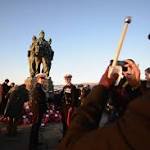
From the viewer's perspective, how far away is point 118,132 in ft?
4.71

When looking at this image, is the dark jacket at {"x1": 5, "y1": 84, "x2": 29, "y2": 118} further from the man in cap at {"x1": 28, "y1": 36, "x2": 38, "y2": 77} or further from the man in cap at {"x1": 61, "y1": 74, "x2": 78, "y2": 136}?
the man in cap at {"x1": 28, "y1": 36, "x2": 38, "y2": 77}

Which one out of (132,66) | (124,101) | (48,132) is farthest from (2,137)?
(132,66)

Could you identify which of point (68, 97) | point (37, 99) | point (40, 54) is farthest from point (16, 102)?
point (40, 54)

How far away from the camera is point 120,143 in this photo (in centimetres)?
142

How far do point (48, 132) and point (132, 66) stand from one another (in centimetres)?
1202

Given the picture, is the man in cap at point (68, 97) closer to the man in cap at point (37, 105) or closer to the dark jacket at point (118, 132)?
the man in cap at point (37, 105)

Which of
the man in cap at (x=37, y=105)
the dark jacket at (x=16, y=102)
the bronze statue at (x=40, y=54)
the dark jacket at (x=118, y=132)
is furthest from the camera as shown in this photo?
the bronze statue at (x=40, y=54)

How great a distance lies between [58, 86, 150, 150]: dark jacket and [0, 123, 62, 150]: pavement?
9.17 metres

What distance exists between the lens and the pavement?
11.0m

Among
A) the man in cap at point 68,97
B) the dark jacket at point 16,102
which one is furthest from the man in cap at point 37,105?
the dark jacket at point 16,102

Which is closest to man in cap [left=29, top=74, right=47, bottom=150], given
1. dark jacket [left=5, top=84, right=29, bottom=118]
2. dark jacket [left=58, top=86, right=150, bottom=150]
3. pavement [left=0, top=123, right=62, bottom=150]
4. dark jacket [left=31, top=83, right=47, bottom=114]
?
dark jacket [left=31, top=83, right=47, bottom=114]

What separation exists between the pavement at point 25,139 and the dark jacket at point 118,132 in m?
9.17

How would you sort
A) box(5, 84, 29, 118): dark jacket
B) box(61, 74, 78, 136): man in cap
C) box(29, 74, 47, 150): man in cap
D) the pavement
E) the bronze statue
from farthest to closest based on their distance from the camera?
the bronze statue
box(5, 84, 29, 118): dark jacket
box(61, 74, 78, 136): man in cap
the pavement
box(29, 74, 47, 150): man in cap

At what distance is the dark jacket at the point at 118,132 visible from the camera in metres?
1.39
